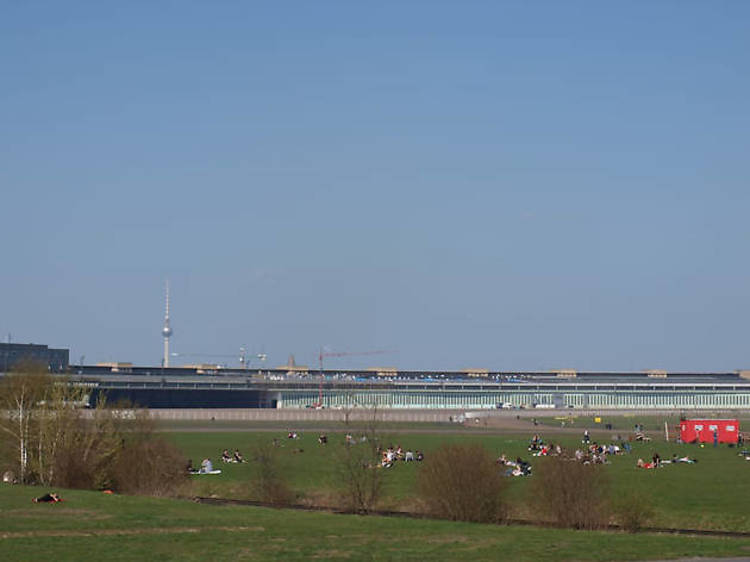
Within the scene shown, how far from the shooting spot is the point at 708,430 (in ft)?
380

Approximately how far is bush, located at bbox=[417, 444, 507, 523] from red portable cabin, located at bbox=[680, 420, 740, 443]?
6589 centimetres

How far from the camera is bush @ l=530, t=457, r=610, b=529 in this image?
50.9 m

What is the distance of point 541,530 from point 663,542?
5.60 meters

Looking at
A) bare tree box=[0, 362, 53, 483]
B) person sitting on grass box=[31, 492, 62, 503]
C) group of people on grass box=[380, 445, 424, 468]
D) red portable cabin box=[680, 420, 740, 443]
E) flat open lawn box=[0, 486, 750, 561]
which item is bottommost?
flat open lawn box=[0, 486, 750, 561]

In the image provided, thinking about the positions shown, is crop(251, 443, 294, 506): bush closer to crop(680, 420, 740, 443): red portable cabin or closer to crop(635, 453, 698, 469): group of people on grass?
crop(635, 453, 698, 469): group of people on grass

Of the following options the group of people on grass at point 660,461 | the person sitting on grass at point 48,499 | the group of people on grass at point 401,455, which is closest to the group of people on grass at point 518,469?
the group of people on grass at point 660,461

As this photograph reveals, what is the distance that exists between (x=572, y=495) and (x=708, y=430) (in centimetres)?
6911

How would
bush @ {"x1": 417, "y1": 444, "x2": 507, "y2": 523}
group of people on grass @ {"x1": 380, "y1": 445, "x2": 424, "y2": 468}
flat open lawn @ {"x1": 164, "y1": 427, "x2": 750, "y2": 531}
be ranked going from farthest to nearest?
group of people on grass @ {"x1": 380, "y1": 445, "x2": 424, "y2": 468}, flat open lawn @ {"x1": 164, "y1": 427, "x2": 750, "y2": 531}, bush @ {"x1": 417, "y1": 444, "x2": 507, "y2": 523}

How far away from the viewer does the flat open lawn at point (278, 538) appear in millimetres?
37000

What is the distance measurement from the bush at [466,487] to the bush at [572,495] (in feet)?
6.57

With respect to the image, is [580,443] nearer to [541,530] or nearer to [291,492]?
[291,492]

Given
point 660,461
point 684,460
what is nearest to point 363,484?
point 660,461


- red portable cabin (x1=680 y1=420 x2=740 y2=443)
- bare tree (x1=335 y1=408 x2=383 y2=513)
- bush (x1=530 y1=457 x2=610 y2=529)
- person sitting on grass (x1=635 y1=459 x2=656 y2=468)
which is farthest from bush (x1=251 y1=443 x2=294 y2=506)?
red portable cabin (x1=680 y1=420 x2=740 y2=443)

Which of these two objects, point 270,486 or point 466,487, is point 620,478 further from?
point 466,487
